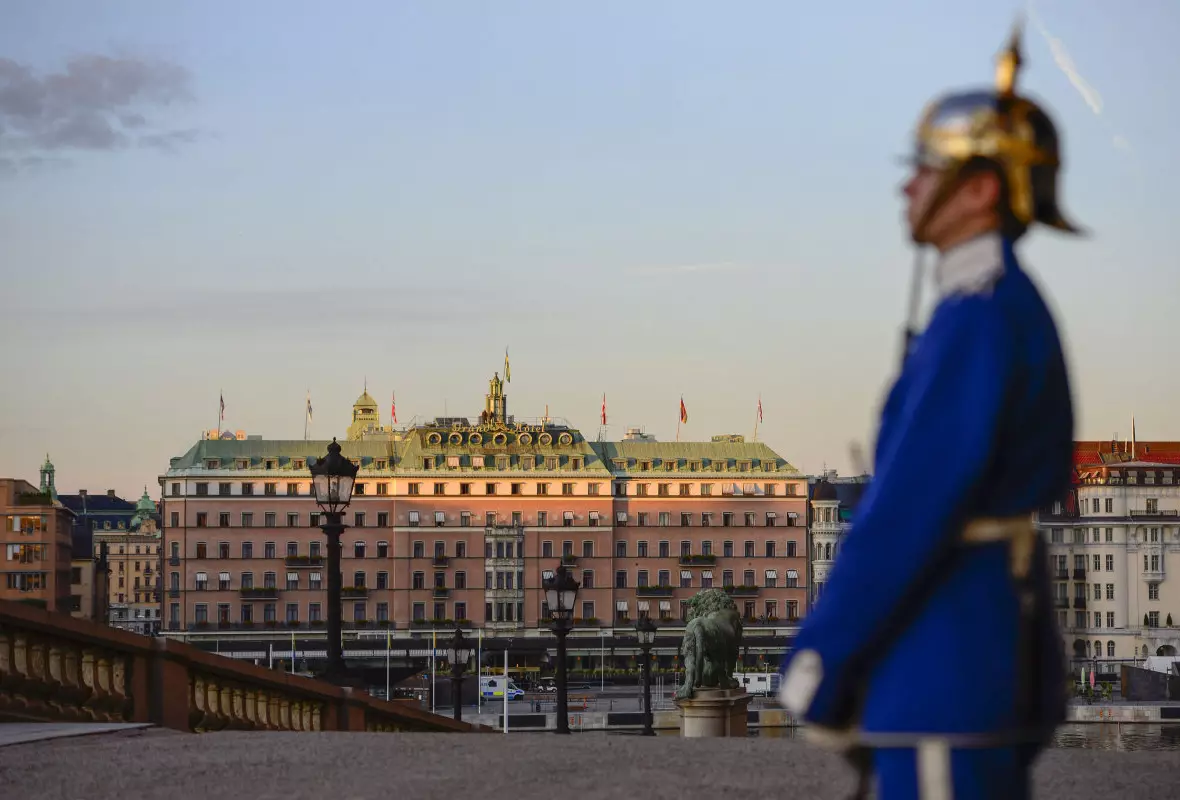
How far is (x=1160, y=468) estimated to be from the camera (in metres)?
133

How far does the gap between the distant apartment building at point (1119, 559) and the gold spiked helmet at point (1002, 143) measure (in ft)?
414

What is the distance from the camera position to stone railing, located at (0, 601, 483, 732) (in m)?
13.1

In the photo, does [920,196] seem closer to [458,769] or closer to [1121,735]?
[458,769]

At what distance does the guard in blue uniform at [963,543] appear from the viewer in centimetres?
434

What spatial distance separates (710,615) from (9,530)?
105 m

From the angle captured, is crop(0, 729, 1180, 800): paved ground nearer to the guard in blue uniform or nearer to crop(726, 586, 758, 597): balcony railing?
the guard in blue uniform

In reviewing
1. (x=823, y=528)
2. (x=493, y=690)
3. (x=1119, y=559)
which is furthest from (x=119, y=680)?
(x=823, y=528)

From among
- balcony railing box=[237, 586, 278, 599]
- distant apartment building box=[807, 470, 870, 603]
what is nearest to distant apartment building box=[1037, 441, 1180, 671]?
distant apartment building box=[807, 470, 870, 603]

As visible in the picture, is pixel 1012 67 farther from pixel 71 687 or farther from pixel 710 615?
pixel 710 615

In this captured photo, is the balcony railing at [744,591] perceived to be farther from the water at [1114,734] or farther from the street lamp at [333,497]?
the street lamp at [333,497]

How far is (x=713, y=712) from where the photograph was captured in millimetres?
22125

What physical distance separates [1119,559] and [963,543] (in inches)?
5171

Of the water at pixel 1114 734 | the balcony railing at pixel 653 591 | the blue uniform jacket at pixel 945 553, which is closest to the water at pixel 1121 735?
the water at pixel 1114 734

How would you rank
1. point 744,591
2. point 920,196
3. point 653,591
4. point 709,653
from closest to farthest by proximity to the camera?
point 920,196 < point 709,653 < point 653,591 < point 744,591
